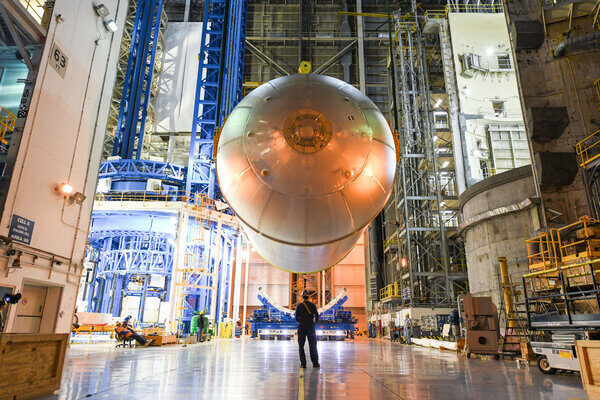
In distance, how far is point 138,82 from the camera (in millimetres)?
28281

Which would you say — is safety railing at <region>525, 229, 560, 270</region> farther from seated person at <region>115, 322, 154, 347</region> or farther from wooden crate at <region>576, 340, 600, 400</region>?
seated person at <region>115, 322, 154, 347</region>

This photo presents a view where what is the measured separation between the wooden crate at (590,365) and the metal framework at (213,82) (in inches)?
798

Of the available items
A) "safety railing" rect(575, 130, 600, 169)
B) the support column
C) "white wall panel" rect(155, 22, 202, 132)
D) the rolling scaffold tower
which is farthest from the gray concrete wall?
"white wall panel" rect(155, 22, 202, 132)

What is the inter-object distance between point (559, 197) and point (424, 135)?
12271mm

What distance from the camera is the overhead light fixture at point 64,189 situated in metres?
7.60

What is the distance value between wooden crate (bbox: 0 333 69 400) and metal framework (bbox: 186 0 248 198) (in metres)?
18.6

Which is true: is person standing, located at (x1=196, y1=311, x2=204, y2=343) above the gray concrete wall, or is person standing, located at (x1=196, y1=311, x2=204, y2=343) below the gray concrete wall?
below

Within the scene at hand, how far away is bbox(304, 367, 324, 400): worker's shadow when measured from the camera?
359 centimetres

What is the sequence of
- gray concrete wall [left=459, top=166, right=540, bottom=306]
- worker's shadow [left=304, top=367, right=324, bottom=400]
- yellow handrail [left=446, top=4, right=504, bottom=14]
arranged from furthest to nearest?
yellow handrail [left=446, top=4, right=504, bottom=14]
gray concrete wall [left=459, top=166, right=540, bottom=306]
worker's shadow [left=304, top=367, right=324, bottom=400]

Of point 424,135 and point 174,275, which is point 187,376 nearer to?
point 174,275

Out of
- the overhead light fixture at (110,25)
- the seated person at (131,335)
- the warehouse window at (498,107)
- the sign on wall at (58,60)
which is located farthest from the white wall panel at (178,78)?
the sign on wall at (58,60)

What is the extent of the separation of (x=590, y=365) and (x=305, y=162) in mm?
3816

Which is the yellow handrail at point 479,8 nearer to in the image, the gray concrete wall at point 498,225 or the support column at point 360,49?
the support column at point 360,49

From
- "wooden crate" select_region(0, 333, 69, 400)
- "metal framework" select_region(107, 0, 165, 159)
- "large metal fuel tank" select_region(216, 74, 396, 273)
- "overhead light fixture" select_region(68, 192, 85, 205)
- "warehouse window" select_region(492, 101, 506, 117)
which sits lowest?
"wooden crate" select_region(0, 333, 69, 400)
